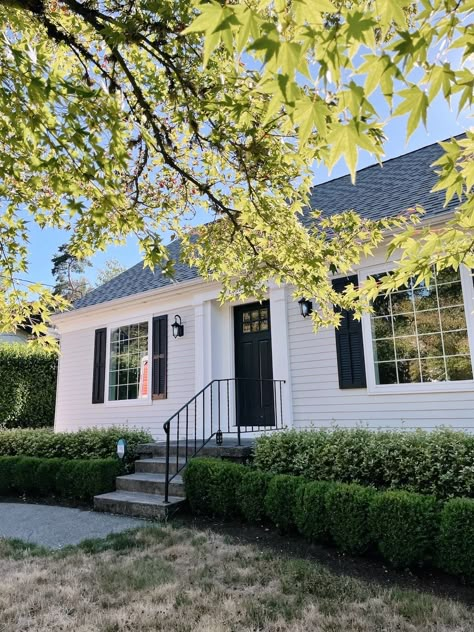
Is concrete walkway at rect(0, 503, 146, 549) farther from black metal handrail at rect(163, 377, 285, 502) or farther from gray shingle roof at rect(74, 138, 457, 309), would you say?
gray shingle roof at rect(74, 138, 457, 309)

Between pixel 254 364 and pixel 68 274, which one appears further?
pixel 68 274

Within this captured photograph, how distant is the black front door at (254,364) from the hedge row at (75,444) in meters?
1.70

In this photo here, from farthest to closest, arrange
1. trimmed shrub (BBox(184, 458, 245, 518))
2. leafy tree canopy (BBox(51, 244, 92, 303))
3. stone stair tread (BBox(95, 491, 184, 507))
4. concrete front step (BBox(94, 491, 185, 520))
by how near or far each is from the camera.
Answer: leafy tree canopy (BBox(51, 244, 92, 303))
stone stair tread (BBox(95, 491, 184, 507))
concrete front step (BBox(94, 491, 185, 520))
trimmed shrub (BBox(184, 458, 245, 518))

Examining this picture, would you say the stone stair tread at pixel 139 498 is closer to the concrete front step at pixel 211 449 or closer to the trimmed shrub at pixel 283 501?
the concrete front step at pixel 211 449

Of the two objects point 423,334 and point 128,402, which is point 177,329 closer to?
point 128,402

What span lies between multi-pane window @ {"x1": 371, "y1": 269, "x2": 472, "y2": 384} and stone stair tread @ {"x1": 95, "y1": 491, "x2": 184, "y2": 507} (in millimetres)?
3043

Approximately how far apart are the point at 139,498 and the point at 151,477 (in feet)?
1.93

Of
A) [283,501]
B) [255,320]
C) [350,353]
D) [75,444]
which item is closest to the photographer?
[283,501]

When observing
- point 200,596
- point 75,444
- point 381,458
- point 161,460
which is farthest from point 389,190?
point 75,444

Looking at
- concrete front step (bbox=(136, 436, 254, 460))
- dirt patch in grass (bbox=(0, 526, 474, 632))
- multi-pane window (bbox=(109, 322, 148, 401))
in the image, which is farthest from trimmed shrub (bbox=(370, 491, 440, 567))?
multi-pane window (bbox=(109, 322, 148, 401))

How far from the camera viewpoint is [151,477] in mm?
5988

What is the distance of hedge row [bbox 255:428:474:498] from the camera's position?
3.75m

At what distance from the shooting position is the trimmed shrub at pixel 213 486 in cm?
481

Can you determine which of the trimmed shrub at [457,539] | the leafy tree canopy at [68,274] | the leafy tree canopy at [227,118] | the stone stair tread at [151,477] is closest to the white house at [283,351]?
the stone stair tread at [151,477]
